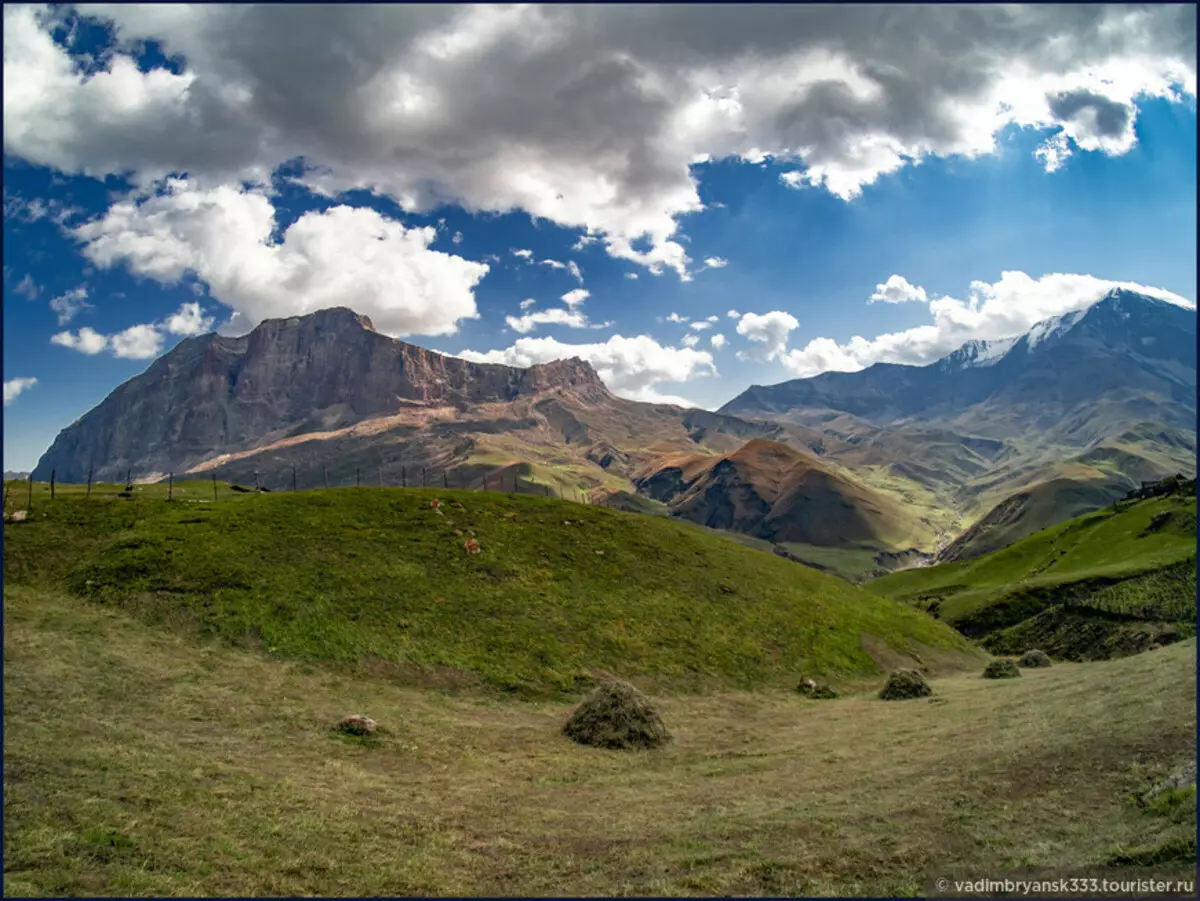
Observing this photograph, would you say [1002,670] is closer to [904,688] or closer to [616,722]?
[904,688]

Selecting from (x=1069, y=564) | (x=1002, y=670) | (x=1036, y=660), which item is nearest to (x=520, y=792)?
(x=1002, y=670)

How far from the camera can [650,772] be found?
33188mm

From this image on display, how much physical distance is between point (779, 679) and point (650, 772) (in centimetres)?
3192

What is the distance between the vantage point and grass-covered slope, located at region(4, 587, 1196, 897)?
17.4 meters

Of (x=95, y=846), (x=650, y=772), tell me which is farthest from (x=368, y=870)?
(x=650, y=772)

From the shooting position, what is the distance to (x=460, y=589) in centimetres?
6325

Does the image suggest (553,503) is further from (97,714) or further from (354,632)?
(97,714)

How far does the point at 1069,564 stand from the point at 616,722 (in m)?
160

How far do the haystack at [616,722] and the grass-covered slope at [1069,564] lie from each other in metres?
98.8

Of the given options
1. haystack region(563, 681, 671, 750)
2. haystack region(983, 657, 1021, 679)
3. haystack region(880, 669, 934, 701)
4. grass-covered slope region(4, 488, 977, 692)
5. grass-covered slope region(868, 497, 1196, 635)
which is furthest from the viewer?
grass-covered slope region(868, 497, 1196, 635)

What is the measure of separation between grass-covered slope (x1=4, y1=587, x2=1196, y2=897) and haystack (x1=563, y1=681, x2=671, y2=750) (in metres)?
1.41

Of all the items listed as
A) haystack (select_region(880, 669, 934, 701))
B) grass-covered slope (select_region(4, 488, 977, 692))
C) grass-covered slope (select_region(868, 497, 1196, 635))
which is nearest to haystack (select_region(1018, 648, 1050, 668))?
grass-covered slope (select_region(4, 488, 977, 692))

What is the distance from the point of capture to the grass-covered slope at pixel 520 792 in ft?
57.0

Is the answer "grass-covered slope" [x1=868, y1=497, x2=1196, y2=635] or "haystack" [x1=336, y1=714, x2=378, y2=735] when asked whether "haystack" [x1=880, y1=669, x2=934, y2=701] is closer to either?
"haystack" [x1=336, y1=714, x2=378, y2=735]
